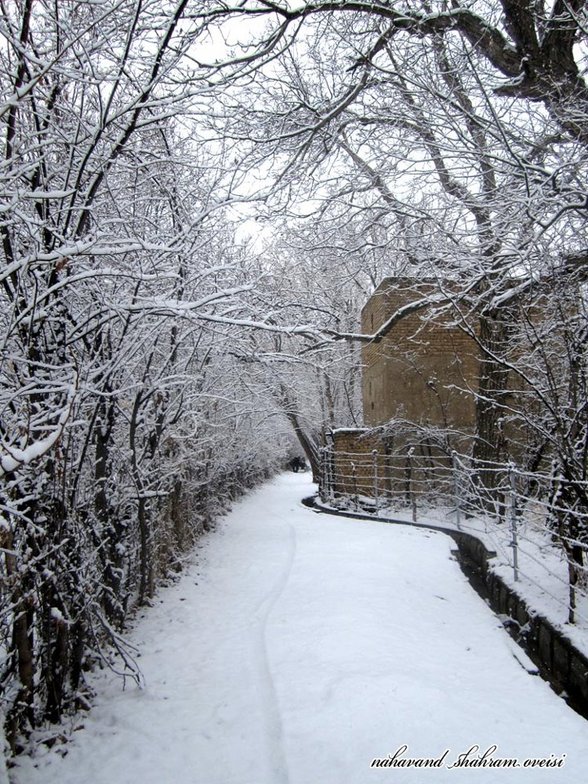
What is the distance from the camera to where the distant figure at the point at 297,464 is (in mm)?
43775

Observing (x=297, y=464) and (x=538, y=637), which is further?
(x=297, y=464)

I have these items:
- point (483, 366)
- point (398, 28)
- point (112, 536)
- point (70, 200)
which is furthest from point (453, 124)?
point (483, 366)

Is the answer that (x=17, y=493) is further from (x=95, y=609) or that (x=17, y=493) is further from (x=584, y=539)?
(x=584, y=539)

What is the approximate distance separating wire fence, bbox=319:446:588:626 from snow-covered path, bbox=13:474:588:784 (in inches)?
28.3

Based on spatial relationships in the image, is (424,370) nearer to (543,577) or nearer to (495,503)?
(495,503)

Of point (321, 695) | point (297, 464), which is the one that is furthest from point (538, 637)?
point (297, 464)

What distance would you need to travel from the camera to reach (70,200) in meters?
3.32

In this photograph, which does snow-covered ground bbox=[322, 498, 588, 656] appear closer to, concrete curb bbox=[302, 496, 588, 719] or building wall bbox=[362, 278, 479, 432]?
concrete curb bbox=[302, 496, 588, 719]

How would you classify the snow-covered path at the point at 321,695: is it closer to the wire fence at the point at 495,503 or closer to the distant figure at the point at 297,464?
the wire fence at the point at 495,503

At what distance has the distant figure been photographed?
43.8m

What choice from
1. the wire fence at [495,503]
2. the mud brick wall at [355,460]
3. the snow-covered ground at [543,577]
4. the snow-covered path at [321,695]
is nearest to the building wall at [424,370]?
the mud brick wall at [355,460]

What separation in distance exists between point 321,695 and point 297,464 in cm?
4078

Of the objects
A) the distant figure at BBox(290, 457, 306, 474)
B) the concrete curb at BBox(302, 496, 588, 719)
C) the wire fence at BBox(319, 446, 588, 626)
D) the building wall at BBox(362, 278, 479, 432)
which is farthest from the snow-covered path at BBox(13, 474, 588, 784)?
the distant figure at BBox(290, 457, 306, 474)

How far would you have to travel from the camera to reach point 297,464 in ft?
145
